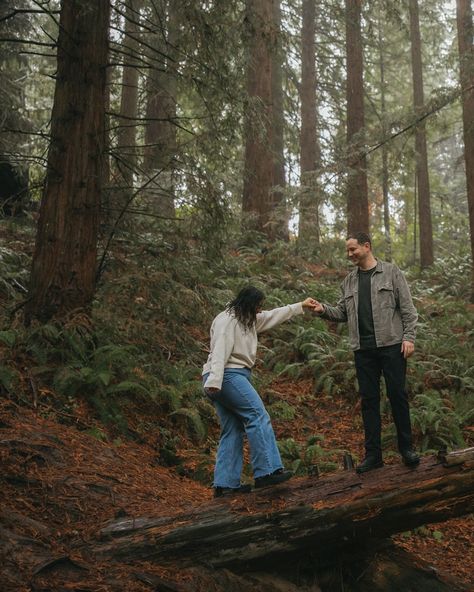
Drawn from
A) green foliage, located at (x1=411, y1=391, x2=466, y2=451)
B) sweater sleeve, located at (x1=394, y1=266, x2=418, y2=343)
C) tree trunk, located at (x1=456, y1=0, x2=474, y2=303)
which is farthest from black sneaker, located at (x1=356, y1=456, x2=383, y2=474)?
tree trunk, located at (x1=456, y1=0, x2=474, y2=303)

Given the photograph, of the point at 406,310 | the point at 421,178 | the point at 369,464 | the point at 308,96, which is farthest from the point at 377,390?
the point at 308,96

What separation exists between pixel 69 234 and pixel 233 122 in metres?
3.13

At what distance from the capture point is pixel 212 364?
543 cm

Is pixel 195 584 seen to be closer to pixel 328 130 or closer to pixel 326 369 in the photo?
pixel 326 369

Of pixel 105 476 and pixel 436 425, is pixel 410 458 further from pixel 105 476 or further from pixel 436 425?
pixel 436 425

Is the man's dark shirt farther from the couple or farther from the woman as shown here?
the woman

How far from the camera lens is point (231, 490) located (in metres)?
5.53

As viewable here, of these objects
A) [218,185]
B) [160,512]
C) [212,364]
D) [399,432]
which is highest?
[218,185]

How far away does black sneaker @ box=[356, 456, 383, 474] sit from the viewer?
17.8 ft

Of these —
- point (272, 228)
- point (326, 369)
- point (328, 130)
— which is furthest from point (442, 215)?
point (326, 369)

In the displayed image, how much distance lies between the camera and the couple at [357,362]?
539cm

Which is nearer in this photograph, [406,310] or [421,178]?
[406,310]

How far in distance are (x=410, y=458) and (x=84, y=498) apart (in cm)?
288

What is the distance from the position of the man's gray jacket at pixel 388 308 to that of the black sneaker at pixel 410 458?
0.96 metres
